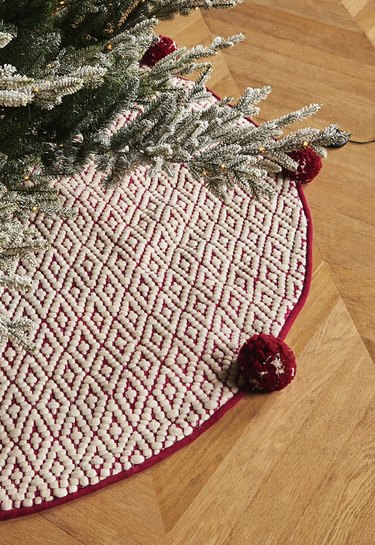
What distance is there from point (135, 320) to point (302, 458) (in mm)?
364

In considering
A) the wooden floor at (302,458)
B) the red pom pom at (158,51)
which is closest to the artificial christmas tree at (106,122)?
the wooden floor at (302,458)

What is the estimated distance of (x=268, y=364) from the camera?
1.08 m

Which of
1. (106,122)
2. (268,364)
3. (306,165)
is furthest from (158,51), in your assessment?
(268,364)

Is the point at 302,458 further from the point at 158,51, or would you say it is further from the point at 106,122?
the point at 158,51

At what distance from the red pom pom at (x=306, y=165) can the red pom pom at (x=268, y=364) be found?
0.48 metres

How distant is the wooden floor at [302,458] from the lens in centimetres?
96

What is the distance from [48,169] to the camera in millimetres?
1043

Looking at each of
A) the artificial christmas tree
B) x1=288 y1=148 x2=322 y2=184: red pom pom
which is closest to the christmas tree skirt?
x1=288 y1=148 x2=322 y2=184: red pom pom

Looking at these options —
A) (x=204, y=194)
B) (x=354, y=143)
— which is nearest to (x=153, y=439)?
(x=204, y=194)

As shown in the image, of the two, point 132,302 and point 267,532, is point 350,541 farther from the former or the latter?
point 132,302

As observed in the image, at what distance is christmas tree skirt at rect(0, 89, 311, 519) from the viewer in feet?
3.35

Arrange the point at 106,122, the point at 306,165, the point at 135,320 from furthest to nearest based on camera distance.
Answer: the point at 306,165 < the point at 135,320 < the point at 106,122

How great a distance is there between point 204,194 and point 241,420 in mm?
532

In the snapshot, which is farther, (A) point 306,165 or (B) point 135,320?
(A) point 306,165
